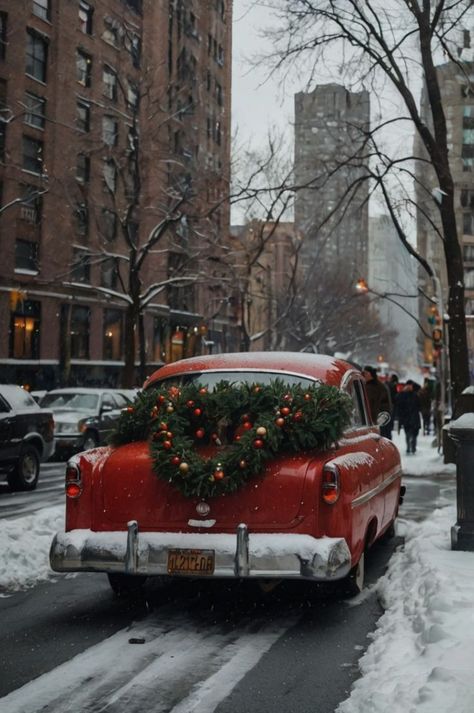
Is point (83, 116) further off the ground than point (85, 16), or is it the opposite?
point (85, 16)

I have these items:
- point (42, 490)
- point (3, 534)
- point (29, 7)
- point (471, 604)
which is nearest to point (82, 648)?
point (471, 604)

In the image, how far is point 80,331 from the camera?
146 ft

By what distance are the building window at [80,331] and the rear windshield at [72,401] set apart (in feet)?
74.5

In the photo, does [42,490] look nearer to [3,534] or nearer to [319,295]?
[3,534]

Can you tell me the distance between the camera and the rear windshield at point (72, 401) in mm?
20797

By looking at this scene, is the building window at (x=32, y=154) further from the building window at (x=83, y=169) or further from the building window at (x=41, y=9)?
the building window at (x=41, y=9)

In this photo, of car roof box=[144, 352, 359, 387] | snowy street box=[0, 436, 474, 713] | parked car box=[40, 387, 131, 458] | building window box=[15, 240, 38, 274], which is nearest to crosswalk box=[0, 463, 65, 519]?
parked car box=[40, 387, 131, 458]

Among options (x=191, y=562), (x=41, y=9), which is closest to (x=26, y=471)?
(x=191, y=562)

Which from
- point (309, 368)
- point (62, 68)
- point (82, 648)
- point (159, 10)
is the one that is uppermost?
point (159, 10)

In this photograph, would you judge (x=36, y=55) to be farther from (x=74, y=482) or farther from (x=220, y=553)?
(x=220, y=553)

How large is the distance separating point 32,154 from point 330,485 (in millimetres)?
38068

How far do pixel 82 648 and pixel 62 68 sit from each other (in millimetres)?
41279

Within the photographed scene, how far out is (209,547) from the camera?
554 cm

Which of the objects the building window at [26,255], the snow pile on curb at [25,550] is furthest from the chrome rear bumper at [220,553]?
the building window at [26,255]
